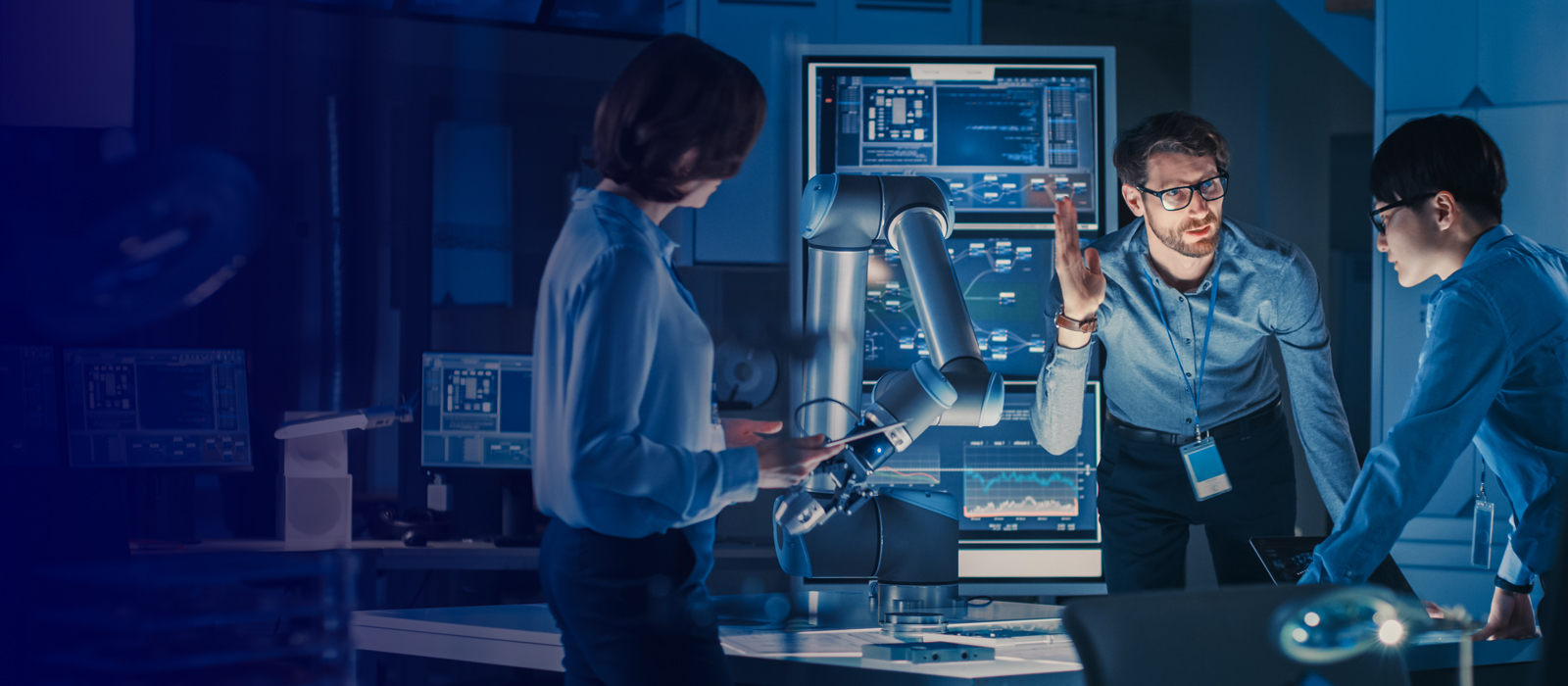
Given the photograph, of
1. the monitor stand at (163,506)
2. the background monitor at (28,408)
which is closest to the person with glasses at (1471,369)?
the monitor stand at (163,506)

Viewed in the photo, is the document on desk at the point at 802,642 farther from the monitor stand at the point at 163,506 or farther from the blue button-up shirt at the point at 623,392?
the monitor stand at the point at 163,506

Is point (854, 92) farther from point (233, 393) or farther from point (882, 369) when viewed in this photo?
point (233, 393)

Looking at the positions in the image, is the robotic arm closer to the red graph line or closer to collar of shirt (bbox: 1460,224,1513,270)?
collar of shirt (bbox: 1460,224,1513,270)

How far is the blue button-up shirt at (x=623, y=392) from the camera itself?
110 cm

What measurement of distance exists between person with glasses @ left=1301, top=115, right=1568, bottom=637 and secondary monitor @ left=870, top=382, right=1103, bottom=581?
1.03 meters

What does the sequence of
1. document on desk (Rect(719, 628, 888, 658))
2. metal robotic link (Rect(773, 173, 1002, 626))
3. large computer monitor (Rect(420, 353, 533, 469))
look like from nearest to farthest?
metal robotic link (Rect(773, 173, 1002, 626)), document on desk (Rect(719, 628, 888, 658)), large computer monitor (Rect(420, 353, 533, 469))

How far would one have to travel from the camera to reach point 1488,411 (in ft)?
5.30

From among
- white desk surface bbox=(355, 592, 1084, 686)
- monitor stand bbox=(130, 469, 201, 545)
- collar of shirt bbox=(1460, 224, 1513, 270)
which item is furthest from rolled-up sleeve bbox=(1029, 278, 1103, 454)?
monitor stand bbox=(130, 469, 201, 545)

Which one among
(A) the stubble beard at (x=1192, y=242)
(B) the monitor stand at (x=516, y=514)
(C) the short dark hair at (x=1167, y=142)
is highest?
(C) the short dark hair at (x=1167, y=142)

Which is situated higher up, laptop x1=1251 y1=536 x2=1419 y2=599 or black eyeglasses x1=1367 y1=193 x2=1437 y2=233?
black eyeglasses x1=1367 y1=193 x2=1437 y2=233

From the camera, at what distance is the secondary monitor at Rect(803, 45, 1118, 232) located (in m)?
2.71

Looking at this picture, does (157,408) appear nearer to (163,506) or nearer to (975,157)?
(163,506)

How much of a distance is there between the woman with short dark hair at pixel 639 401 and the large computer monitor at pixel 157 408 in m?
2.39

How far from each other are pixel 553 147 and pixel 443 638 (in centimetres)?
232
